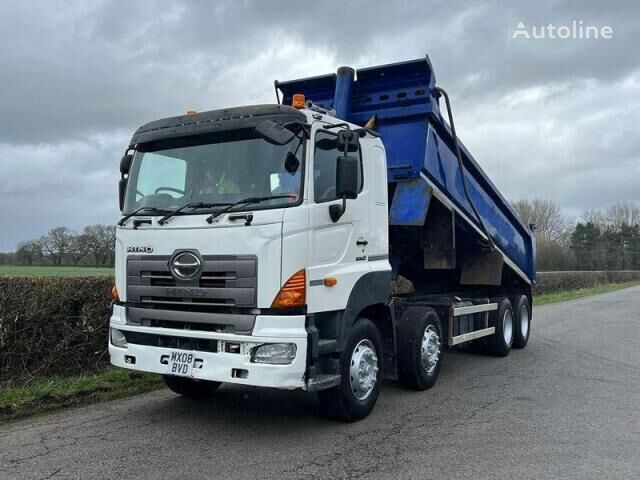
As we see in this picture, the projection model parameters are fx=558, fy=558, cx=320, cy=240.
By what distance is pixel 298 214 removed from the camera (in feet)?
14.7

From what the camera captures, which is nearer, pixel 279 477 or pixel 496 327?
pixel 279 477

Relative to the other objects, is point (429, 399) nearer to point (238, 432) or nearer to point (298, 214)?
point (238, 432)

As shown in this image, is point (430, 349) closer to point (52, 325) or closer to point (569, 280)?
point (52, 325)

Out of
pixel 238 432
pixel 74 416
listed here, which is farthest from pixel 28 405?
pixel 238 432

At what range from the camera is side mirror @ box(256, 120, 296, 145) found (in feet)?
14.7

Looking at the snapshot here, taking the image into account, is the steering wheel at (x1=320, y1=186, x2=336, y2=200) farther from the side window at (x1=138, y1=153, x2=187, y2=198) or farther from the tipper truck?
the side window at (x1=138, y1=153, x2=187, y2=198)

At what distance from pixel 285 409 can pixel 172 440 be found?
130 cm

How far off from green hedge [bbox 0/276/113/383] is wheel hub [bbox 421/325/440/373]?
12.8 feet

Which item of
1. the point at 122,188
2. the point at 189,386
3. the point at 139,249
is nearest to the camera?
the point at 139,249

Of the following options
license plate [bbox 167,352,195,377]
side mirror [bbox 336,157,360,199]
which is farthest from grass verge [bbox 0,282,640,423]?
side mirror [bbox 336,157,360,199]

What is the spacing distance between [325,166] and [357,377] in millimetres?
1920

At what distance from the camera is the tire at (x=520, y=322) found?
31.6 ft

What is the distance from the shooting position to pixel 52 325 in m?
6.45

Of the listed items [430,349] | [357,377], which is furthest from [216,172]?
[430,349]
